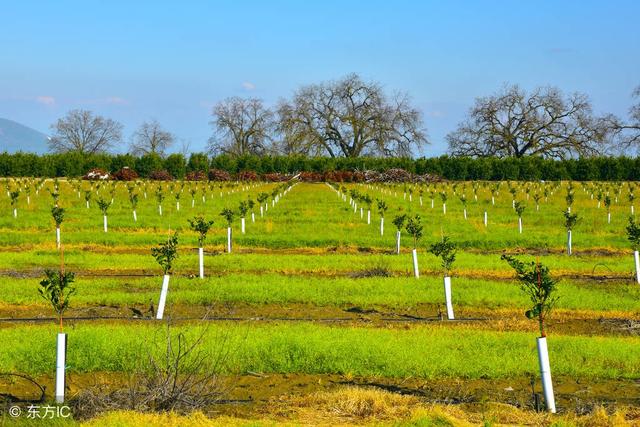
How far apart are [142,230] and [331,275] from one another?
1607 cm

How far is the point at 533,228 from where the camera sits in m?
38.0

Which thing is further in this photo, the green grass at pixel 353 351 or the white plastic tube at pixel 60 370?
the green grass at pixel 353 351

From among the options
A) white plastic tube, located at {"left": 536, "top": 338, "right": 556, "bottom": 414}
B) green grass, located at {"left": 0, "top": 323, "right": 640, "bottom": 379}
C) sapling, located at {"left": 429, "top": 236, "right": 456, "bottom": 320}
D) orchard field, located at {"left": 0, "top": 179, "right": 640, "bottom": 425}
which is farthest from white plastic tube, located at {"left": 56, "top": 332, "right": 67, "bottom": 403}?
sapling, located at {"left": 429, "top": 236, "right": 456, "bottom": 320}

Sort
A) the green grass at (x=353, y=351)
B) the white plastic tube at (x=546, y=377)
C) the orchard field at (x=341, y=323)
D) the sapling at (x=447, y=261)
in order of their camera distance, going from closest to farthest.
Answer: the white plastic tube at (x=546, y=377) < the orchard field at (x=341, y=323) < the green grass at (x=353, y=351) < the sapling at (x=447, y=261)

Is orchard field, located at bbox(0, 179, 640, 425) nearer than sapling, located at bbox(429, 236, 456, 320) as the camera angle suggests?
Yes

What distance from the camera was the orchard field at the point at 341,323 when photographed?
34.6 feet

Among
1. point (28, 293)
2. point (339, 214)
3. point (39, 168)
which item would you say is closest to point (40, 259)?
point (28, 293)

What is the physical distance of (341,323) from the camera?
1566cm

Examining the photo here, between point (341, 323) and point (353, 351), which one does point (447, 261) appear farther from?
point (353, 351)

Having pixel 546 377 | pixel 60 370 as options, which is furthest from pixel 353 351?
pixel 60 370

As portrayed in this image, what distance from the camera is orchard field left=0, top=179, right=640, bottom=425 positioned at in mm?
10555

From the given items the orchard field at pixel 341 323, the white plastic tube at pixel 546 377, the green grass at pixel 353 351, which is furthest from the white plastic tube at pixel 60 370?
the white plastic tube at pixel 546 377

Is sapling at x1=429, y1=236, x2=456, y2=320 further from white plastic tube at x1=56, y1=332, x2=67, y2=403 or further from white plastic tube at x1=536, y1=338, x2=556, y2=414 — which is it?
white plastic tube at x1=56, y1=332, x2=67, y2=403

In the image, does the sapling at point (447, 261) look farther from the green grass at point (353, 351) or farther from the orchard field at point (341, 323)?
the green grass at point (353, 351)
